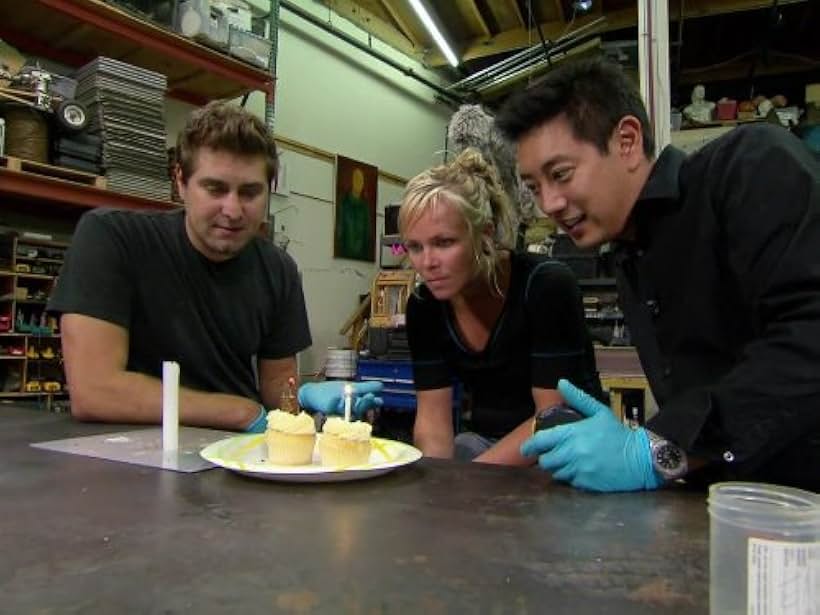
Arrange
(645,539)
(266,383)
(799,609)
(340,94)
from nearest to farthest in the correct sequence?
(799,609) < (645,539) < (266,383) < (340,94)

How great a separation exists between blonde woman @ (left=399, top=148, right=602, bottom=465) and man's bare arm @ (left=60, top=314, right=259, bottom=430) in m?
0.49

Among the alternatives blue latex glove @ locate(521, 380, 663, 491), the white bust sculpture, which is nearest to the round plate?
blue latex glove @ locate(521, 380, 663, 491)

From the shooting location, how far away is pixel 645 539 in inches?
27.2

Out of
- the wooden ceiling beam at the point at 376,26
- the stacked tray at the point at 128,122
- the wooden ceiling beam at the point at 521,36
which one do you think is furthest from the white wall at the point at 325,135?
the stacked tray at the point at 128,122

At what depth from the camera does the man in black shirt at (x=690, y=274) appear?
35.5 inches

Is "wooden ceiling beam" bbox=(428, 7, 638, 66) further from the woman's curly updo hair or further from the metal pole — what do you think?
the woman's curly updo hair

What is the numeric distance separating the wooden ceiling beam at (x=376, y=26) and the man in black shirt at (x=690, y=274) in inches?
155

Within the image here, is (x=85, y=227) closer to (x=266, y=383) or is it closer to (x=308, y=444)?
(x=266, y=383)

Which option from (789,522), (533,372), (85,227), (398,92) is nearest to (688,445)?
(789,522)

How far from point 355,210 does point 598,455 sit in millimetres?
4190

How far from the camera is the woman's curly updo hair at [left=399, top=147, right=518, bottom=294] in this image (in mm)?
1537

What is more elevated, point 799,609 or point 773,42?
point 773,42

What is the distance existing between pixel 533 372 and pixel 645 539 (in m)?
0.85

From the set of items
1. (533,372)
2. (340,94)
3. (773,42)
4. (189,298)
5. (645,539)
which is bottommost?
(645,539)
